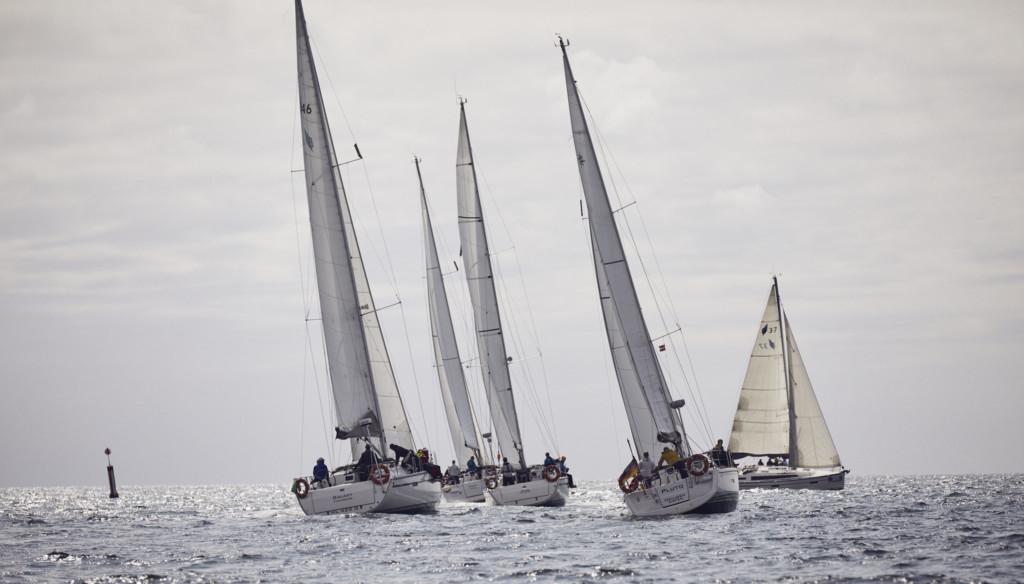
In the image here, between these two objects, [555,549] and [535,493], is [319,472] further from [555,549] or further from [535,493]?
[555,549]

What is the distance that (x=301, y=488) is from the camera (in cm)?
3525

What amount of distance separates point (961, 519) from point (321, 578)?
19751 millimetres

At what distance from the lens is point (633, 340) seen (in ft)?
114

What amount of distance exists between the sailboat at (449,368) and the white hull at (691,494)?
827 inches

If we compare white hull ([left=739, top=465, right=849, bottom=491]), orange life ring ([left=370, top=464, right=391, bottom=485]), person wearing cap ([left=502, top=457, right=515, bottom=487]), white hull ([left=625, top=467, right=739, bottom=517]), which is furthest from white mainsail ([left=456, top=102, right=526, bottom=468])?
white hull ([left=625, top=467, right=739, bottom=517])

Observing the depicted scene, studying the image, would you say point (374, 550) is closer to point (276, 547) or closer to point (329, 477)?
point (276, 547)

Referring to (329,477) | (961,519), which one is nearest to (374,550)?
(329,477)

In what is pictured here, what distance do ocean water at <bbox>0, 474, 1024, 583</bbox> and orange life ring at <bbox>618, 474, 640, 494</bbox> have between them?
920 mm

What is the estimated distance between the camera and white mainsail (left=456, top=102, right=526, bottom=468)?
47.9 metres

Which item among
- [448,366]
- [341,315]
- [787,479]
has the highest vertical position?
[341,315]

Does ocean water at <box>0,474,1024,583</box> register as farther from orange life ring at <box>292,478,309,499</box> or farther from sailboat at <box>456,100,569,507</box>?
sailboat at <box>456,100,569,507</box>

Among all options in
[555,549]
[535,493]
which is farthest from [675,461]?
[535,493]

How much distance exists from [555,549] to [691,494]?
6409 millimetres

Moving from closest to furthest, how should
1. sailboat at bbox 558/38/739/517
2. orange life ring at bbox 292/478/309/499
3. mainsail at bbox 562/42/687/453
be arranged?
sailboat at bbox 558/38/739/517, mainsail at bbox 562/42/687/453, orange life ring at bbox 292/478/309/499
